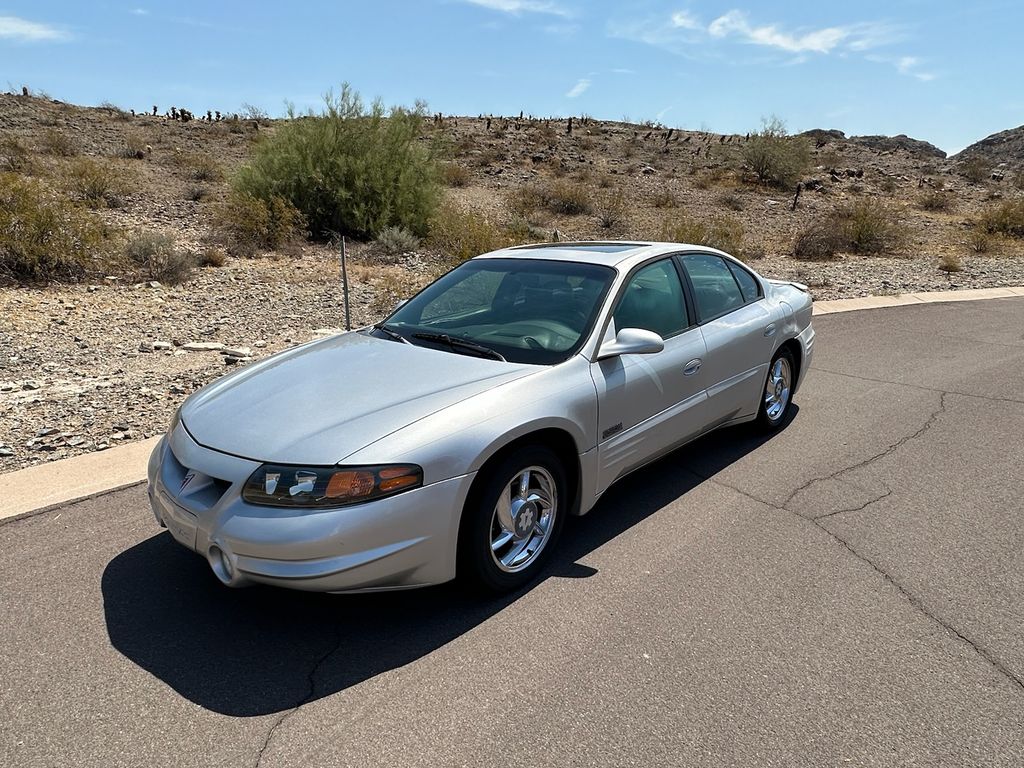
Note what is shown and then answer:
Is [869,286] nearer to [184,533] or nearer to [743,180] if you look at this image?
[184,533]

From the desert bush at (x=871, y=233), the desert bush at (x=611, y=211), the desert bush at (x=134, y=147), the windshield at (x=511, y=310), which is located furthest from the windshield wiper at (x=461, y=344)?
the desert bush at (x=134, y=147)

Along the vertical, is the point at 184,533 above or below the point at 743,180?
below

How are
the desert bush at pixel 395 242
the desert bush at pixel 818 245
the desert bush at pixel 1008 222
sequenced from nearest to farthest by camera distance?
the desert bush at pixel 395 242, the desert bush at pixel 818 245, the desert bush at pixel 1008 222

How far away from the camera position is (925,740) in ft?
8.19

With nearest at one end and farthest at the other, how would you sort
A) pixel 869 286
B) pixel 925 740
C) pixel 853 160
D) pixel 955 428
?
pixel 925 740 < pixel 955 428 < pixel 869 286 < pixel 853 160

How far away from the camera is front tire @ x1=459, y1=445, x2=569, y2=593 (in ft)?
10.3

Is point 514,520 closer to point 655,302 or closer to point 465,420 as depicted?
point 465,420

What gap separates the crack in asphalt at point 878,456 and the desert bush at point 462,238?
782 centimetres

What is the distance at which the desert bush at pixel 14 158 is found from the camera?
59.8ft

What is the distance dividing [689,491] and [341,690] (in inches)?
101

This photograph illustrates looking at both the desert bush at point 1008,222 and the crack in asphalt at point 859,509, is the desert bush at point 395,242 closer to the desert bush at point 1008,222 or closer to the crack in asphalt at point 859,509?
the crack in asphalt at point 859,509

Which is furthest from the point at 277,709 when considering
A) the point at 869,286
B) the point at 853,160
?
the point at 853,160

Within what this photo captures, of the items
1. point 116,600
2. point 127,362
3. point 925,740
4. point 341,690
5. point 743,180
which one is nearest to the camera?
point 925,740

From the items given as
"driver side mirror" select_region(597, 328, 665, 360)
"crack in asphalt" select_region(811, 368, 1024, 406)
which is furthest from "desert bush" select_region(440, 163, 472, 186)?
"driver side mirror" select_region(597, 328, 665, 360)
